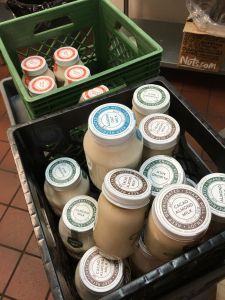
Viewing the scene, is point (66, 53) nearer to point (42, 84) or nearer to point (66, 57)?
point (66, 57)

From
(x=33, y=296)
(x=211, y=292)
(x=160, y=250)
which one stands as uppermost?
(x=160, y=250)

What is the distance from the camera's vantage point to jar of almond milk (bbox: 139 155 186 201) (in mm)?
572

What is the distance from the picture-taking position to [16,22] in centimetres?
91

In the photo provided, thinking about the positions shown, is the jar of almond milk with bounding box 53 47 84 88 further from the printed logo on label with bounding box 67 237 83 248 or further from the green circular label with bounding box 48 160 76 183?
the printed logo on label with bounding box 67 237 83 248

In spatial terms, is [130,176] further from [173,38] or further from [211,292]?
[173,38]

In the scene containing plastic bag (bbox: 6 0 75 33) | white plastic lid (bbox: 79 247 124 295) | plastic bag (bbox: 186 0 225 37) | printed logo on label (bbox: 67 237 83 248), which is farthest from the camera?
plastic bag (bbox: 186 0 225 37)

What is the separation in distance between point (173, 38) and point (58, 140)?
1.56m

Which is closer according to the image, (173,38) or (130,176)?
(130,176)

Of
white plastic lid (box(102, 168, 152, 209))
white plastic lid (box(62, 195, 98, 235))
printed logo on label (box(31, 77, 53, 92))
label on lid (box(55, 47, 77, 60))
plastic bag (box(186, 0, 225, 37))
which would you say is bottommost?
white plastic lid (box(62, 195, 98, 235))

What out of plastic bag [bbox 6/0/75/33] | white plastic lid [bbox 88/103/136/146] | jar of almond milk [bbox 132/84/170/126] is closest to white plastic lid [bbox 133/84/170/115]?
jar of almond milk [bbox 132/84/170/126]

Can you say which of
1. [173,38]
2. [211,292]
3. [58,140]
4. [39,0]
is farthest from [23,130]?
[173,38]

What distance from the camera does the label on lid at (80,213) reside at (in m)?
0.65

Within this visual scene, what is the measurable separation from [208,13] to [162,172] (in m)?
1.32

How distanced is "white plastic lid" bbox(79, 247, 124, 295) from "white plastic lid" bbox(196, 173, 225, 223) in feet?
0.82
